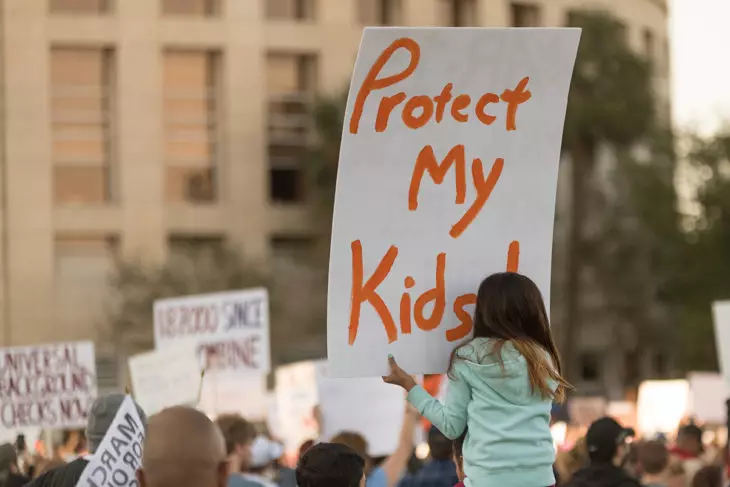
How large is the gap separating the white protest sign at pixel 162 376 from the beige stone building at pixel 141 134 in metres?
35.5

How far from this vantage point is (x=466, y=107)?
6.36 meters

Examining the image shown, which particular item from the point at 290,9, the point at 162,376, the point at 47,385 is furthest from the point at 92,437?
the point at 290,9

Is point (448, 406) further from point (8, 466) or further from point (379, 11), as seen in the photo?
point (379, 11)

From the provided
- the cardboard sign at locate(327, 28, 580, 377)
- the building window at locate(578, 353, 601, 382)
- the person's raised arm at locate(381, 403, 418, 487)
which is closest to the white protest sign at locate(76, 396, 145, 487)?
the cardboard sign at locate(327, 28, 580, 377)

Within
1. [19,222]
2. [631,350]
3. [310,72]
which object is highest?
[310,72]

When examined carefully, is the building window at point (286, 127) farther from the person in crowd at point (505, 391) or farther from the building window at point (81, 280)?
the person in crowd at point (505, 391)

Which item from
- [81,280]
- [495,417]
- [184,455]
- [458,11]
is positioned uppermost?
[458,11]

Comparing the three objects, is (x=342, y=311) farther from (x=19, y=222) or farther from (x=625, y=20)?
(x=625, y=20)

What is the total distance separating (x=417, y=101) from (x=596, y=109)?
46486mm

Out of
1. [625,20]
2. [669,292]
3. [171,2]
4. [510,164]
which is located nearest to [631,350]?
[669,292]

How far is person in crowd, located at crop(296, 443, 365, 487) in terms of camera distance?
19.8ft

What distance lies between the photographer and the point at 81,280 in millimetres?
51344

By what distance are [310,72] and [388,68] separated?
48.3m

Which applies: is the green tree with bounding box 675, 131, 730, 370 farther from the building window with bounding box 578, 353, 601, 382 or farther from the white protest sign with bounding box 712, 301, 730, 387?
the white protest sign with bounding box 712, 301, 730, 387
